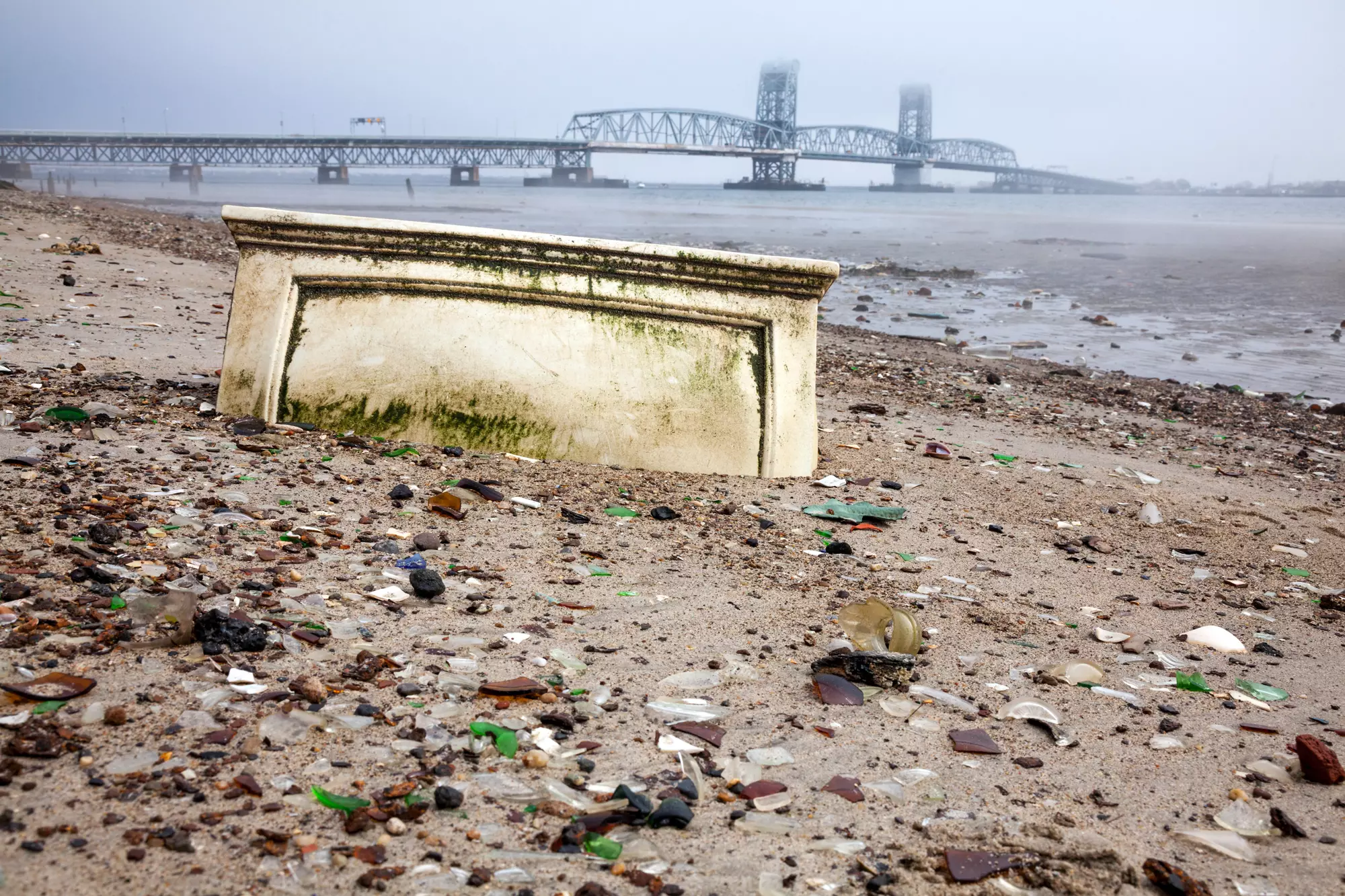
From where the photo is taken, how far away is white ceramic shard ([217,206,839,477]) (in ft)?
10.8

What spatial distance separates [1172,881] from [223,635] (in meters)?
1.73

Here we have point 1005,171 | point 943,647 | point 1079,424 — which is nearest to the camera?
point 943,647

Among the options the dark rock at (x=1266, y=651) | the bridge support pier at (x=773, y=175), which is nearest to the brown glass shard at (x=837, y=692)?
the dark rock at (x=1266, y=651)

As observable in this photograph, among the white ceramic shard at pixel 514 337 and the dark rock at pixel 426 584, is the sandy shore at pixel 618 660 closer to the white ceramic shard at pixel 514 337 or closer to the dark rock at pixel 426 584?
the dark rock at pixel 426 584

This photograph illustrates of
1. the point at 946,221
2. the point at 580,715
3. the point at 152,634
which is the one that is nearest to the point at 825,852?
the point at 580,715

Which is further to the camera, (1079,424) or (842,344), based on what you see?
(842,344)

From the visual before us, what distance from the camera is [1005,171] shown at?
8206cm

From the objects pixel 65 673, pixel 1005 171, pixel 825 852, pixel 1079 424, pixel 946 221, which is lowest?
pixel 825 852

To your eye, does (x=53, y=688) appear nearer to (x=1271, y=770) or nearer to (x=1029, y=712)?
(x=1029, y=712)

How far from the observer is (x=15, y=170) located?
1868 inches

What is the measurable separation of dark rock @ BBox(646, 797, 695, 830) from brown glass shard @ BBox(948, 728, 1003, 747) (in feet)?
2.02

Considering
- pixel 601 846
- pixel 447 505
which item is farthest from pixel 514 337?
pixel 601 846

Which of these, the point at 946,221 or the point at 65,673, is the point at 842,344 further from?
the point at 946,221

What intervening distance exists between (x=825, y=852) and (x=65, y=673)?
136 centimetres
